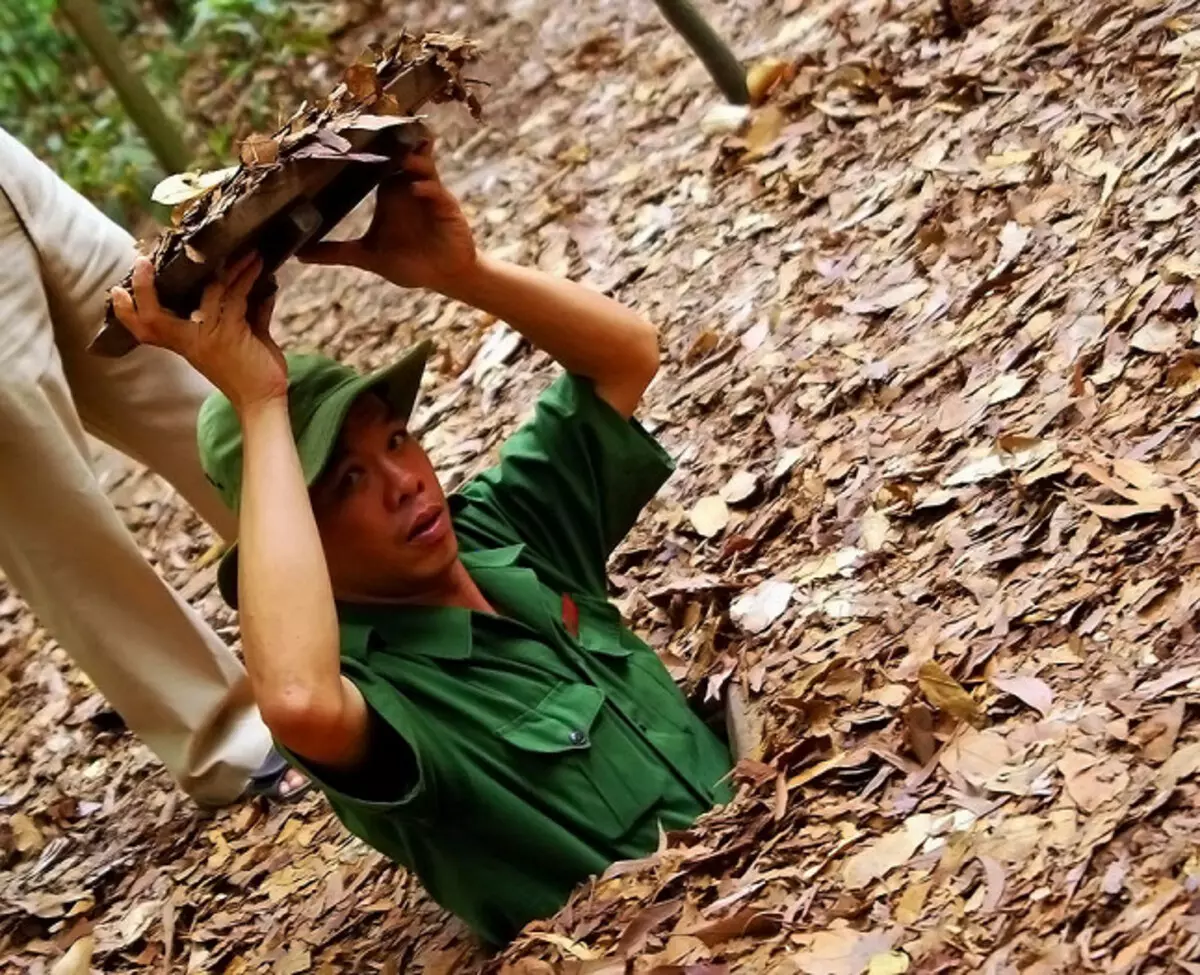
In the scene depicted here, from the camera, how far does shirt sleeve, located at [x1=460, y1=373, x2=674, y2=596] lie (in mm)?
2814

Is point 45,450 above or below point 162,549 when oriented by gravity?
above

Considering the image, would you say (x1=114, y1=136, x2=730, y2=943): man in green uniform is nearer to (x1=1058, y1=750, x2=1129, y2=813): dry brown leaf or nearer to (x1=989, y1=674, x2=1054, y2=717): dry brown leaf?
(x1=989, y1=674, x2=1054, y2=717): dry brown leaf

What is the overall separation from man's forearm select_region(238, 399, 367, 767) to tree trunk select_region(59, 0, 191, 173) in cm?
520

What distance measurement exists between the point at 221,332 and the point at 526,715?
815 millimetres

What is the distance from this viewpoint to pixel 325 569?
7.39ft

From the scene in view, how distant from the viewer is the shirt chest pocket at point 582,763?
2.50 meters

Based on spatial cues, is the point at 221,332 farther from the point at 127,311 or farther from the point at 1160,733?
the point at 1160,733

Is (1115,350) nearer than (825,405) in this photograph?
Yes

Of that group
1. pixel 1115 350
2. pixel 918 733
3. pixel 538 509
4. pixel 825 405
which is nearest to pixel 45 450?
pixel 538 509

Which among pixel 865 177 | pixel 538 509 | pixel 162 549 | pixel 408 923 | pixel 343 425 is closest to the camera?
pixel 343 425

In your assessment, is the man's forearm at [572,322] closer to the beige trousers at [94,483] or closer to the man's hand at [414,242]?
the man's hand at [414,242]

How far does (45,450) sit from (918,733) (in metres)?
2.24

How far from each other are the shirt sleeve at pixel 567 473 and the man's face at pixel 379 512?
336 millimetres

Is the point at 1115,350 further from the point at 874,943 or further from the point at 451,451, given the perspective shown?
the point at 451,451
